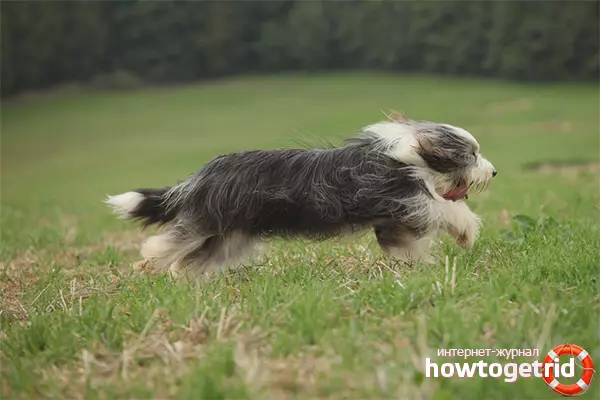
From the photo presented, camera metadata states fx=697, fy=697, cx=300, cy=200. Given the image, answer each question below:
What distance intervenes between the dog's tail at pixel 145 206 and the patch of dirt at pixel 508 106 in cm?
2625

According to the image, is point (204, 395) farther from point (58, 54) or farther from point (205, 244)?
point (58, 54)

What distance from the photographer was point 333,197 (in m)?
4.81

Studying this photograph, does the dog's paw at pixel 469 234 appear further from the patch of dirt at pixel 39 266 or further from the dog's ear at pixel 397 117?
the patch of dirt at pixel 39 266

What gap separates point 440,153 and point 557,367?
214 centimetres

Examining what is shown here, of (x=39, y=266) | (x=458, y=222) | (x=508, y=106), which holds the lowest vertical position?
(x=508, y=106)

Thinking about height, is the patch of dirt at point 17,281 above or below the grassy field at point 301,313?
below

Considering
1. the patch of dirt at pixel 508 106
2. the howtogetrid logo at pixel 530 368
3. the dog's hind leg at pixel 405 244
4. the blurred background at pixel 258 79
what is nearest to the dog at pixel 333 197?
the dog's hind leg at pixel 405 244

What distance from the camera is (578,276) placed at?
4.12 metres

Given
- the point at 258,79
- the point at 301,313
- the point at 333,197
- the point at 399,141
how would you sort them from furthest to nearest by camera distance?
the point at 258,79
the point at 399,141
the point at 333,197
the point at 301,313

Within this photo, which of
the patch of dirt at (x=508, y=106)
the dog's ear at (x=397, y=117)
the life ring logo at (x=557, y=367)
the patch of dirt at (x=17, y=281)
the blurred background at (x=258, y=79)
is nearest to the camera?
the life ring logo at (x=557, y=367)

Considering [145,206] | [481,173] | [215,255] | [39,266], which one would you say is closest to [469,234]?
[481,173]

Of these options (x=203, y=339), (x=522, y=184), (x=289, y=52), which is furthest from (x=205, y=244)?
(x=289, y=52)

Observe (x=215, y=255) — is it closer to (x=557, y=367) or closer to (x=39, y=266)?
(x=39, y=266)

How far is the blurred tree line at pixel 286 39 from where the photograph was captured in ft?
124
